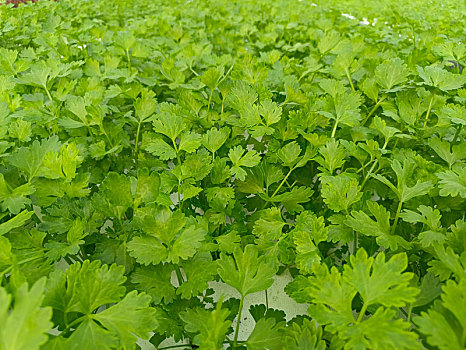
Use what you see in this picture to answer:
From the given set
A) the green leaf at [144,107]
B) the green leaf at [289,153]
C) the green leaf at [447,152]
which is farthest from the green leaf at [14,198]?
the green leaf at [447,152]

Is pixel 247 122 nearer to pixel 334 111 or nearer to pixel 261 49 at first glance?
pixel 334 111

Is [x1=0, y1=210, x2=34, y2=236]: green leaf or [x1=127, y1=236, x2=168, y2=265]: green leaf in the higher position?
[x1=0, y1=210, x2=34, y2=236]: green leaf

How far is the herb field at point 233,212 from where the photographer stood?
0.64 m

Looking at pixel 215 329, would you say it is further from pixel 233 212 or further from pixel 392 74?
pixel 392 74

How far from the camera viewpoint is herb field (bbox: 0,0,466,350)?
64 cm

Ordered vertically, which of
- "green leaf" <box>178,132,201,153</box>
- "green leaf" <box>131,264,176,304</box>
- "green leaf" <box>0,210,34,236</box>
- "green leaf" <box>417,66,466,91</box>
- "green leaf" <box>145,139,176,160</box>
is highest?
"green leaf" <box>417,66,466,91</box>

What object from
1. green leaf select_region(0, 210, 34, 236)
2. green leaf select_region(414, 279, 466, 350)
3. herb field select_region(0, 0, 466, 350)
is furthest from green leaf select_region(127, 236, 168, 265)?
green leaf select_region(414, 279, 466, 350)

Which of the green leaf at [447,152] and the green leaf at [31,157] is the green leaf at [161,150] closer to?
the green leaf at [31,157]

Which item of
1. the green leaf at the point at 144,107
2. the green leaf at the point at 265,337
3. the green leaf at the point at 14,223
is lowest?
the green leaf at the point at 265,337

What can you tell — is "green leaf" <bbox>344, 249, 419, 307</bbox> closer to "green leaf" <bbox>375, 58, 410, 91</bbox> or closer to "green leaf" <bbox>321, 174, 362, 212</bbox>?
"green leaf" <bbox>321, 174, 362, 212</bbox>

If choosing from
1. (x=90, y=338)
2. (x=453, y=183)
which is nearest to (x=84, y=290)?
(x=90, y=338)

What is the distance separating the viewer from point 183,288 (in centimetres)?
81

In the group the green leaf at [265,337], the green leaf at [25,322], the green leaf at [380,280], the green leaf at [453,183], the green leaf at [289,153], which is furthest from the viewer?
the green leaf at [289,153]

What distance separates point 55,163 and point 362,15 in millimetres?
3363
